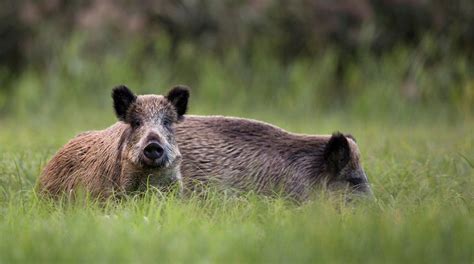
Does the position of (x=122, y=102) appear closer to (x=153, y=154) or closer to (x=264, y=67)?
(x=153, y=154)

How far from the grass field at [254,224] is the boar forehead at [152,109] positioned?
0.61m

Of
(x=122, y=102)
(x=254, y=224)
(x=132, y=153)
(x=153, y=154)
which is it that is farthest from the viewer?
(x=122, y=102)

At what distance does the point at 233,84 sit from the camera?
15.0m

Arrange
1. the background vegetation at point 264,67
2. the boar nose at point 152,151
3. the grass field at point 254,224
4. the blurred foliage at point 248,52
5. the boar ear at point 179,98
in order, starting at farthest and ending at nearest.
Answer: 1. the blurred foliage at point 248,52
2. the background vegetation at point 264,67
3. the boar ear at point 179,98
4. the boar nose at point 152,151
5. the grass field at point 254,224

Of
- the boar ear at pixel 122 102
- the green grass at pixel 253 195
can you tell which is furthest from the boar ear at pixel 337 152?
the boar ear at pixel 122 102

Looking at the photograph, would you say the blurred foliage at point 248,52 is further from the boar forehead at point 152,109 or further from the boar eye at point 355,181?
the boar forehead at point 152,109

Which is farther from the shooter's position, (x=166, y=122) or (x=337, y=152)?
(x=337, y=152)

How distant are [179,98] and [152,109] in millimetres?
291

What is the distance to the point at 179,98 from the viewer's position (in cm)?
726

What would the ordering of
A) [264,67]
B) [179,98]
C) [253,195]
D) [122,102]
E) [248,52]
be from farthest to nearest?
[248,52], [264,67], [179,98], [122,102], [253,195]

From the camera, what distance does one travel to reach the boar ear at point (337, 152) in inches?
296

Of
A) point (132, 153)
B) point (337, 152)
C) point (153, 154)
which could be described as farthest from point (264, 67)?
point (153, 154)

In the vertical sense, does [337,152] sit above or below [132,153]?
above

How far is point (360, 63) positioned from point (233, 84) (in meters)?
2.00
